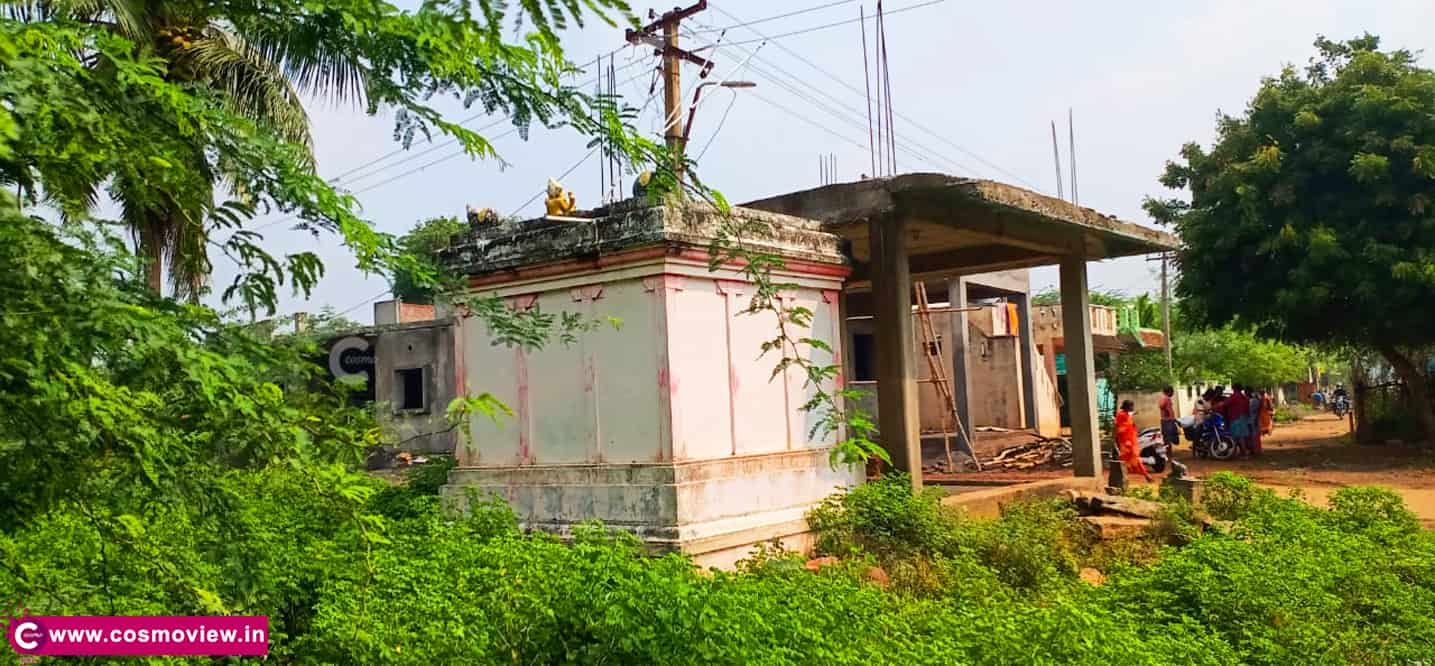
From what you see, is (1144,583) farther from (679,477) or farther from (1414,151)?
(1414,151)

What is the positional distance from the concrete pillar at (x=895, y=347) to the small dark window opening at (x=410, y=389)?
16.5m

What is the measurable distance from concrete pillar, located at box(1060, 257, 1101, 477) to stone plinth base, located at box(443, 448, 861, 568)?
4.33 metres

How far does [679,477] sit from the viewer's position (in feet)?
27.2

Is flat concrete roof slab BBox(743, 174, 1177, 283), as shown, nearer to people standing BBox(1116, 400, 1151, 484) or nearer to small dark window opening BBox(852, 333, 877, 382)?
people standing BBox(1116, 400, 1151, 484)

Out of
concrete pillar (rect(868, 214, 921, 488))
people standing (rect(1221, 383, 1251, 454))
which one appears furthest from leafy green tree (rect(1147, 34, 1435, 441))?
concrete pillar (rect(868, 214, 921, 488))

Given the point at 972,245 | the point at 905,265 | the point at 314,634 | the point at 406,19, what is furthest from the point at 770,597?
the point at 972,245

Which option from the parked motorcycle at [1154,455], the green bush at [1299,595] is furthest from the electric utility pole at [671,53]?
the green bush at [1299,595]

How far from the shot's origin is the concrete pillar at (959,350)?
21953 millimetres

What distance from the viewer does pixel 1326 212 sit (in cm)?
1775

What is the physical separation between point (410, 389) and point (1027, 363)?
46.9ft

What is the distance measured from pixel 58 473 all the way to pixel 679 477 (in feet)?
19.7

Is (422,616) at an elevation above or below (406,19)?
below

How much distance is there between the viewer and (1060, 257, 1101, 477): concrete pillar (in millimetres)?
12828

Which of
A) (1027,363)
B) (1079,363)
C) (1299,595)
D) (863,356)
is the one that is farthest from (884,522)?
(1027,363)
